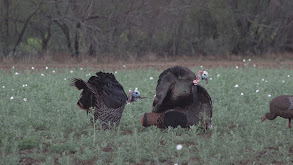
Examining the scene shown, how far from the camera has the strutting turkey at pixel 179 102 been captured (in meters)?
7.18

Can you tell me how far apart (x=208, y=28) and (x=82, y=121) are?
1900 centimetres

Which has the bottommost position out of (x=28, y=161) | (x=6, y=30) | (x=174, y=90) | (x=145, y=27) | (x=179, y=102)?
(x=28, y=161)

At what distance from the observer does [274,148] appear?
612cm

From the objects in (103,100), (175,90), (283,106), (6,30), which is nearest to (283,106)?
(283,106)

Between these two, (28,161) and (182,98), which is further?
(182,98)

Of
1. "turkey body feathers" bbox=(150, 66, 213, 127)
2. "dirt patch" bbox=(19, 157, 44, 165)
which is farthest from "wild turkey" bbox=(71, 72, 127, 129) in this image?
"dirt patch" bbox=(19, 157, 44, 165)

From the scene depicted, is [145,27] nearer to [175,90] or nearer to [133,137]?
[175,90]

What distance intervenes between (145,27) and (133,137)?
1822 centimetres

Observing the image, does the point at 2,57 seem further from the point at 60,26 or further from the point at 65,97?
the point at 65,97

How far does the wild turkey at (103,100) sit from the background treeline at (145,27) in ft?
45.2

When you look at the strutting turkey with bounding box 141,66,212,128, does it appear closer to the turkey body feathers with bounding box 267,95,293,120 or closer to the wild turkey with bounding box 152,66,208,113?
the wild turkey with bounding box 152,66,208,113

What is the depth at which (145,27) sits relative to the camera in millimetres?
24344

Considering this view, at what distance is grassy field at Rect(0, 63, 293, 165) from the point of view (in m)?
5.59

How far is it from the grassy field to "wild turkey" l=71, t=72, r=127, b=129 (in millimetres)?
202
